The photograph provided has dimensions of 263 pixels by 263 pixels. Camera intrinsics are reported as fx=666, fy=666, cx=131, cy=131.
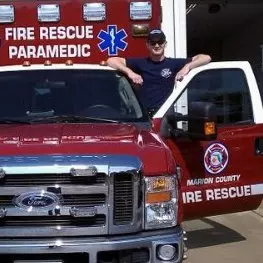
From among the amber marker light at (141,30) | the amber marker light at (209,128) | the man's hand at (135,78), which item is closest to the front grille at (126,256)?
the amber marker light at (209,128)

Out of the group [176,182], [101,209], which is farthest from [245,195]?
[101,209]

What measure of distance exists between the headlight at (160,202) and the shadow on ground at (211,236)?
8.94 feet

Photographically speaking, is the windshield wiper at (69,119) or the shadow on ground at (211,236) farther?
the shadow on ground at (211,236)

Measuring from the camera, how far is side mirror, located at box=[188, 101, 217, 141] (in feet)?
15.6

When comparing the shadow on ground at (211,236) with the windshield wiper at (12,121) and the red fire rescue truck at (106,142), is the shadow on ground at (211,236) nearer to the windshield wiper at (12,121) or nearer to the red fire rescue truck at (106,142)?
the red fire rescue truck at (106,142)

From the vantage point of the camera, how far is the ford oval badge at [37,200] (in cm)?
384

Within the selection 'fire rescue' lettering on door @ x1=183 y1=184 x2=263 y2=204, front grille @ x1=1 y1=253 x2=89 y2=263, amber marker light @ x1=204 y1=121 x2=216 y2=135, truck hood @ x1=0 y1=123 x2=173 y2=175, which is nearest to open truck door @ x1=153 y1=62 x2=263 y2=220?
'fire rescue' lettering on door @ x1=183 y1=184 x2=263 y2=204

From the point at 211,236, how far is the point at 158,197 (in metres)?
3.37

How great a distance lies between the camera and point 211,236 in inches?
284

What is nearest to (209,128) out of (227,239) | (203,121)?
(203,121)

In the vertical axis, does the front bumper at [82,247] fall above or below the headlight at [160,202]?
below

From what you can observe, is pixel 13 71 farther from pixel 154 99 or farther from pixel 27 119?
pixel 154 99

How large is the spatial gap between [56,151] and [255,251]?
323cm

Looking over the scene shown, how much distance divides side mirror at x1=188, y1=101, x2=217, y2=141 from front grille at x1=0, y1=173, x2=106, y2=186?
1191 mm
